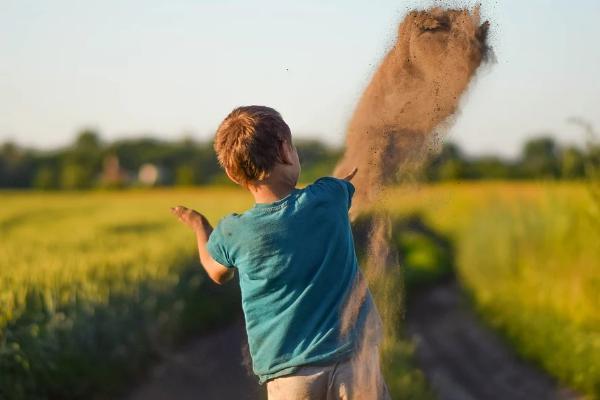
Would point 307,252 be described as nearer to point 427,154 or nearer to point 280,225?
point 280,225

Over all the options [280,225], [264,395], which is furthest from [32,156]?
[280,225]

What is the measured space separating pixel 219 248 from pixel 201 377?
496cm

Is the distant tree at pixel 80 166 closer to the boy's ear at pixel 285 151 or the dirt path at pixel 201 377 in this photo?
the dirt path at pixel 201 377

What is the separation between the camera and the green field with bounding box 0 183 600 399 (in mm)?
6436

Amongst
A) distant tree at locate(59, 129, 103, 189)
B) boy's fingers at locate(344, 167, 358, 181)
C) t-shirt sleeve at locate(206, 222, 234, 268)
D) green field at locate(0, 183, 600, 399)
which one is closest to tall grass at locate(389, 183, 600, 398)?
green field at locate(0, 183, 600, 399)

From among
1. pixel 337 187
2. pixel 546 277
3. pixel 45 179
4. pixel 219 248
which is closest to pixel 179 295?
pixel 546 277

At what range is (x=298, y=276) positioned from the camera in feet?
11.3

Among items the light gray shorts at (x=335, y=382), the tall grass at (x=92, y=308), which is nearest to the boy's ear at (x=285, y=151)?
the light gray shorts at (x=335, y=382)

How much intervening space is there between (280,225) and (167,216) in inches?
670

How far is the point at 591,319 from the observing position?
8.93 m

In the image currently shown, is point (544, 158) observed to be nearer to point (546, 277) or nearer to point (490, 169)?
point (546, 277)

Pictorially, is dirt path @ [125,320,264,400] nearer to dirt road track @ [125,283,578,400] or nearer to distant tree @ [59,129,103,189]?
dirt road track @ [125,283,578,400]

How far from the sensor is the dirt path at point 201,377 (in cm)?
775

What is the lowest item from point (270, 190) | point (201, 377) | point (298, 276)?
point (201, 377)
